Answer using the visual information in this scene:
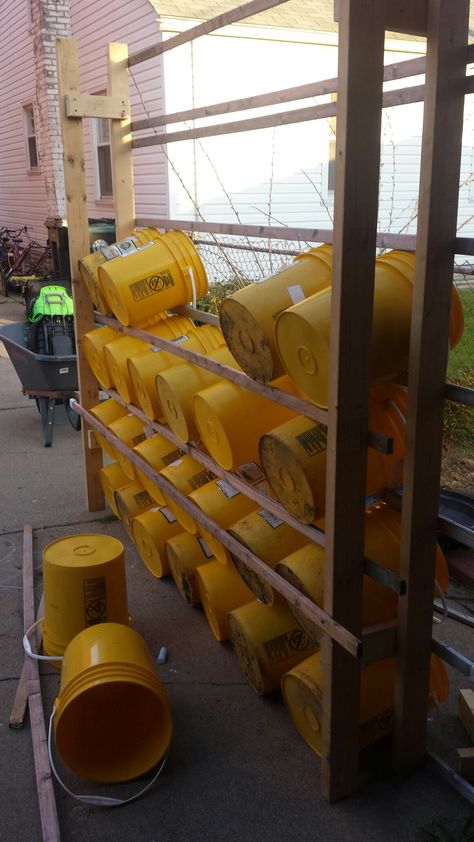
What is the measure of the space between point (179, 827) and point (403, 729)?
82cm

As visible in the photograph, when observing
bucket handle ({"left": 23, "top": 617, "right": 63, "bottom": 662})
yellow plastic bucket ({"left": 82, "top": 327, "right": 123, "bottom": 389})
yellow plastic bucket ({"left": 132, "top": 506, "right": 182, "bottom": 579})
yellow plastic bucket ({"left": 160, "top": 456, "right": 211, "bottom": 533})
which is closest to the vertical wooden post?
yellow plastic bucket ({"left": 82, "top": 327, "right": 123, "bottom": 389})

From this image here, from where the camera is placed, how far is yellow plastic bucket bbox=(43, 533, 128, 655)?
10.7ft

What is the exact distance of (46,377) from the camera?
246 inches

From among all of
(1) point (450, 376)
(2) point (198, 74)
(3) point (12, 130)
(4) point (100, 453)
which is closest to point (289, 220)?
(2) point (198, 74)

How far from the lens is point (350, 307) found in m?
2.17

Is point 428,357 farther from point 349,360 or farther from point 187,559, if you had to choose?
point 187,559

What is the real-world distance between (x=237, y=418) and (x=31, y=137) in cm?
1676

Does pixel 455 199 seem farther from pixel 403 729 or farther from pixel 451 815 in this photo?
pixel 451 815

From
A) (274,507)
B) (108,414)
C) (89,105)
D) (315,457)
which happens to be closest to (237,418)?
(274,507)

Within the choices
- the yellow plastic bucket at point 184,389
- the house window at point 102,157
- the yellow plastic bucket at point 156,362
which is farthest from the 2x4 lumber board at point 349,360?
the house window at point 102,157

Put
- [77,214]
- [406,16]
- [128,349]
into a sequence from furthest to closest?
[77,214]
[128,349]
[406,16]

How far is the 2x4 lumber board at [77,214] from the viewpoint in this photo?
4316 mm

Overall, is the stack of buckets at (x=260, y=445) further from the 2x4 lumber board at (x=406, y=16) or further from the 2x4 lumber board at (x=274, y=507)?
the 2x4 lumber board at (x=406, y=16)

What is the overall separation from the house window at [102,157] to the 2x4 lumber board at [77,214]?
10.0m
